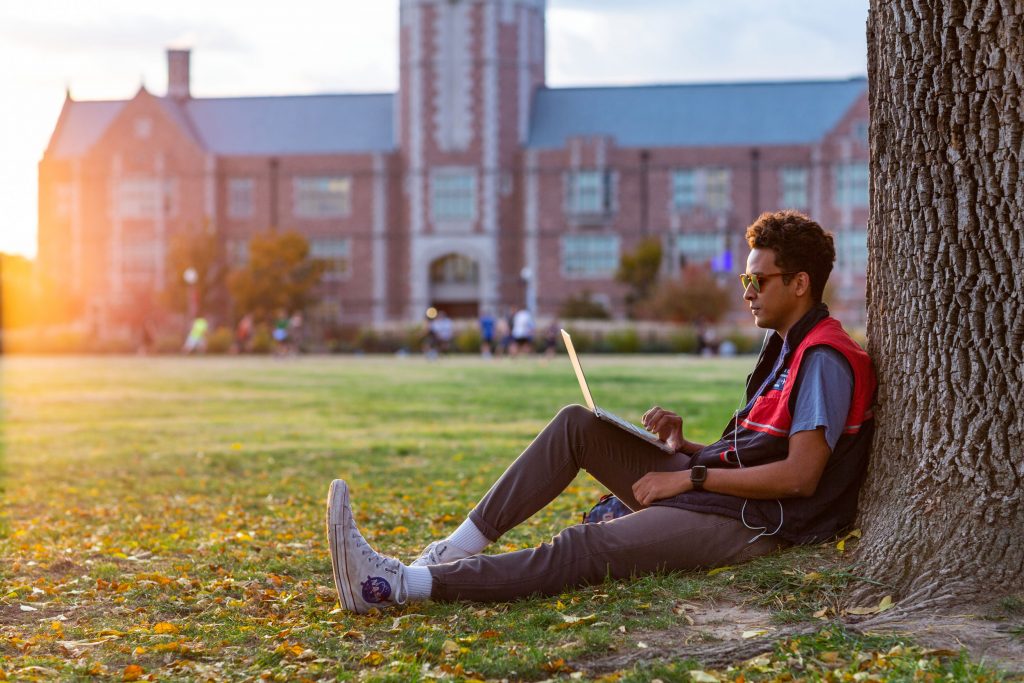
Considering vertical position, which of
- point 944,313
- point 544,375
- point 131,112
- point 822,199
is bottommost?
point 544,375

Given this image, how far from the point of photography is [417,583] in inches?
180

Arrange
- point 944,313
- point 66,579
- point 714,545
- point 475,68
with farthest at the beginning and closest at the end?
point 475,68, point 66,579, point 714,545, point 944,313

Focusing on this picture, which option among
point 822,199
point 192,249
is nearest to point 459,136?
point 192,249

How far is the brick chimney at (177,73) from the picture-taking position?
182ft

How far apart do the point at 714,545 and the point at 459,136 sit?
46.4m

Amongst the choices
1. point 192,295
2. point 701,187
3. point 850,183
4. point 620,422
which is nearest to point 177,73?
point 192,295

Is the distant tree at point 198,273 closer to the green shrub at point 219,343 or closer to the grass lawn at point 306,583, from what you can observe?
the green shrub at point 219,343

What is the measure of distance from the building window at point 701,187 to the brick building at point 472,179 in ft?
0.25

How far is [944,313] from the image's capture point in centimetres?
422

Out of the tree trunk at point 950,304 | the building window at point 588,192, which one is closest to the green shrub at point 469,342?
the building window at point 588,192

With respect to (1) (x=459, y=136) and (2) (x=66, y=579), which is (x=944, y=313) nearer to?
(2) (x=66, y=579)

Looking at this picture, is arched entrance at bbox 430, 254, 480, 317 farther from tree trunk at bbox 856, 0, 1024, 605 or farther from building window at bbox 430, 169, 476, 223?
tree trunk at bbox 856, 0, 1024, 605

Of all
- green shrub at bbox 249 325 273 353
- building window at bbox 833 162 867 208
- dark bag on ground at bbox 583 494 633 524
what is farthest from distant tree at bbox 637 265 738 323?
dark bag on ground at bbox 583 494 633 524

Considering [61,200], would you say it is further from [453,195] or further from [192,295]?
[453,195]
